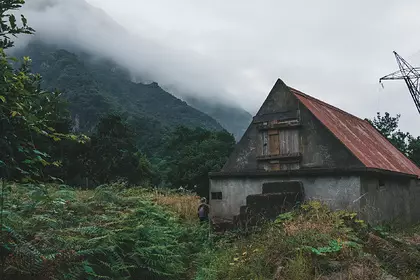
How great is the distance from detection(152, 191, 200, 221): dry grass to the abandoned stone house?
1.32 metres

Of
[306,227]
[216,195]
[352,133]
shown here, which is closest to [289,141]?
[216,195]

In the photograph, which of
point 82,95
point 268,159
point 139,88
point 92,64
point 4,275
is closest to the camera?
point 4,275

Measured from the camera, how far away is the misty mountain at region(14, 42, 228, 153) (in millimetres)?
55219

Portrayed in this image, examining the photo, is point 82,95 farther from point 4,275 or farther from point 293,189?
point 4,275

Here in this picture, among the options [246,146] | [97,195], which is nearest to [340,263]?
[246,146]

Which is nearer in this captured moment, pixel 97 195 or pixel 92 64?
pixel 97 195

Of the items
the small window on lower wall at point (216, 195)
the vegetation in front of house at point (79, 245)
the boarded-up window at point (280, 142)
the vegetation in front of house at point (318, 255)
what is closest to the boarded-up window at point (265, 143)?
the boarded-up window at point (280, 142)

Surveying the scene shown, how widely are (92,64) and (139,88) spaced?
1260 inches

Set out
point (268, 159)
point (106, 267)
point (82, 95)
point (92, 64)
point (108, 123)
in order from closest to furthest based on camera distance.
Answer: point (106, 267) → point (268, 159) → point (108, 123) → point (82, 95) → point (92, 64)

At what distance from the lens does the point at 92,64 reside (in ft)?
383

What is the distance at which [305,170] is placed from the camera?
11.6 meters

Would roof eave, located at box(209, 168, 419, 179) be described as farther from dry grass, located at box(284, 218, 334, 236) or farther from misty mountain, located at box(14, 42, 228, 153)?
misty mountain, located at box(14, 42, 228, 153)

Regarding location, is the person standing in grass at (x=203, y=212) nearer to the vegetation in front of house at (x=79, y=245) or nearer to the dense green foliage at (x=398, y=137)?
the vegetation in front of house at (x=79, y=245)

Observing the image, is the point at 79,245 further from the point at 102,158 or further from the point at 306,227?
the point at 102,158
